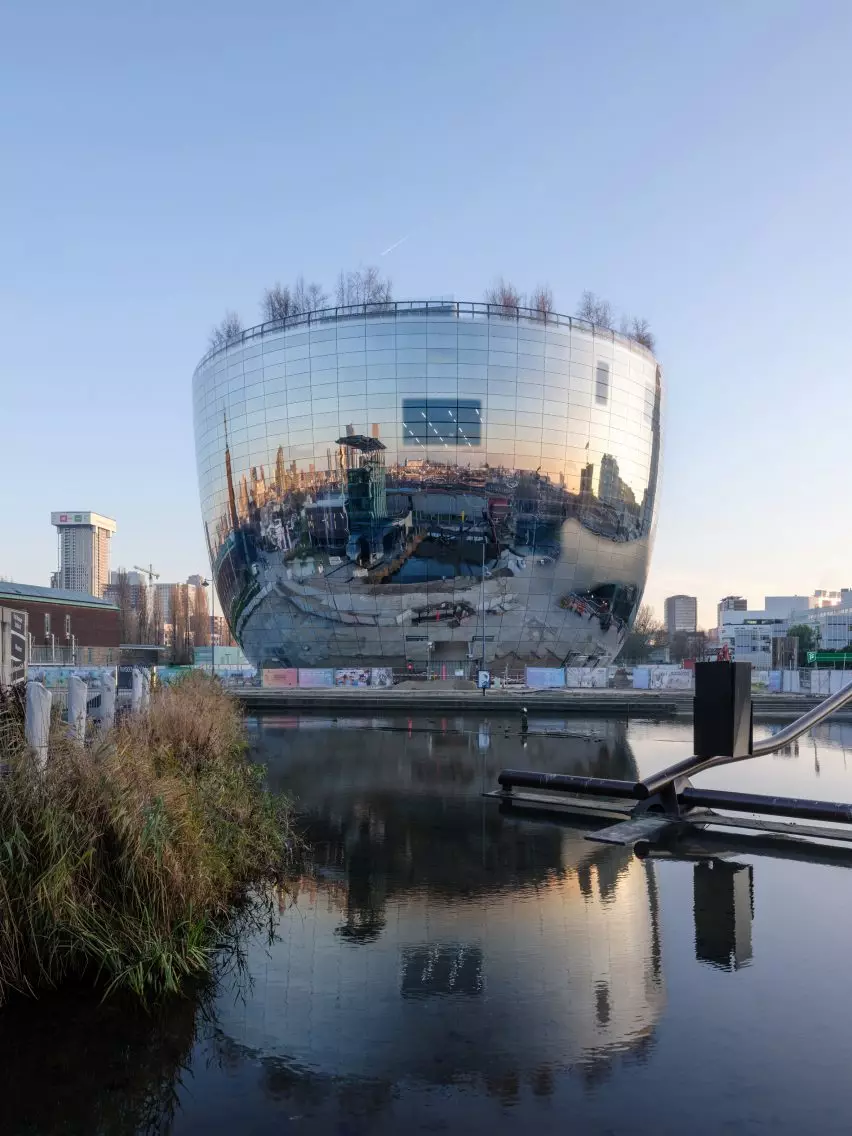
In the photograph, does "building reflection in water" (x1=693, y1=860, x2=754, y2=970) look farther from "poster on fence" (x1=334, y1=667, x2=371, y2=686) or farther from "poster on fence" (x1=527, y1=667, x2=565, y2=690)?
"poster on fence" (x1=334, y1=667, x2=371, y2=686)

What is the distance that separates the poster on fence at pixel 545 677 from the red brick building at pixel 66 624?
1415 inches

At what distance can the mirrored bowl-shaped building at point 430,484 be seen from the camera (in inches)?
2285

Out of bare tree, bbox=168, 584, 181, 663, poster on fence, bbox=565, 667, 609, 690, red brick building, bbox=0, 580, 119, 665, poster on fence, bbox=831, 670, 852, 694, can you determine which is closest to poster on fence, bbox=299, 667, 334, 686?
poster on fence, bbox=565, 667, 609, 690

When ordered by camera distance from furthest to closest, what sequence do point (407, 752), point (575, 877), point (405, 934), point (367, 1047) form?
point (407, 752) < point (575, 877) < point (405, 934) < point (367, 1047)

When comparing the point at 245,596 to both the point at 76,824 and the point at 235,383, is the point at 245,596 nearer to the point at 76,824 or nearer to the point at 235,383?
the point at 235,383

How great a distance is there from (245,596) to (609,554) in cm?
2602

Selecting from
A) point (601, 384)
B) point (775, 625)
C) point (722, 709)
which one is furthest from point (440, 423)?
point (775, 625)

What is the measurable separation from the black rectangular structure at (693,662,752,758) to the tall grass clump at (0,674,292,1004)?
22.9 feet

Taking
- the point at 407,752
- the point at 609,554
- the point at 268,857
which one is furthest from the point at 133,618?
the point at 268,857

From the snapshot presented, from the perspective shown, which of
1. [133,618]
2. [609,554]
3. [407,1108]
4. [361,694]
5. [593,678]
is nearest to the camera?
[407,1108]

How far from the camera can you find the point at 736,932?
8.55 metres

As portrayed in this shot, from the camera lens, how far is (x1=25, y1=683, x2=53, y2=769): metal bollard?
27.5 ft

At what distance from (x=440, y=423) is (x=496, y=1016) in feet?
174

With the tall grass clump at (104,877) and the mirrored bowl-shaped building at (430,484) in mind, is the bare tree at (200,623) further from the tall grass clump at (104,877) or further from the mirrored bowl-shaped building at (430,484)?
the tall grass clump at (104,877)
